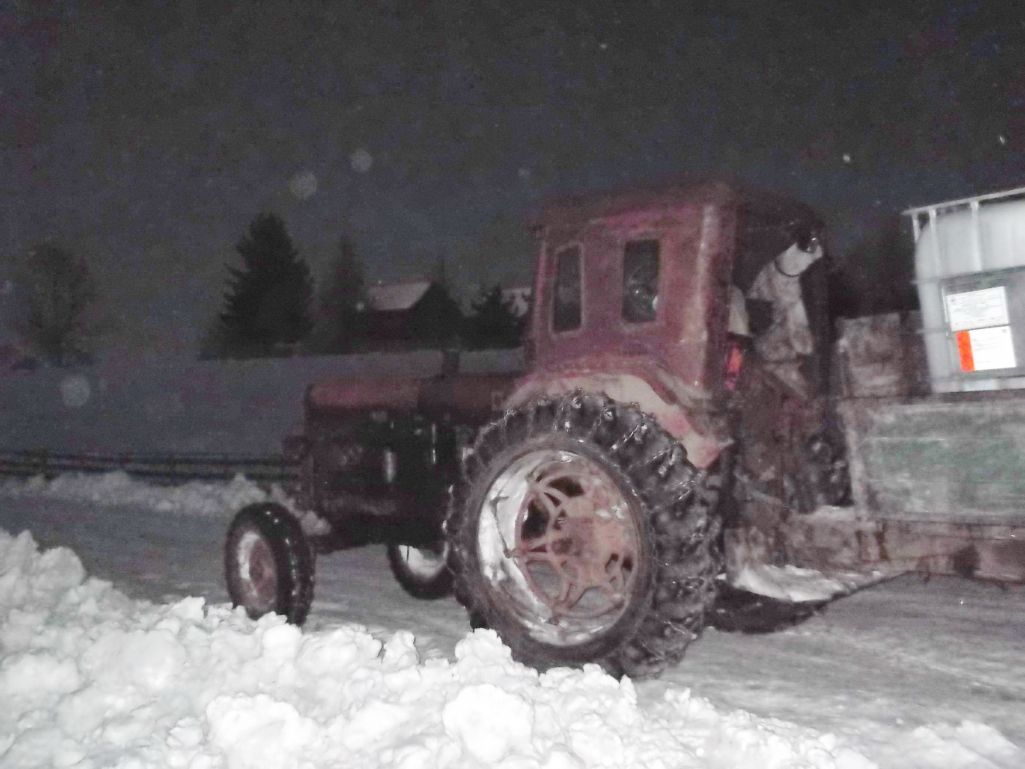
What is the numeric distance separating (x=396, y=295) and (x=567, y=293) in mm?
58498

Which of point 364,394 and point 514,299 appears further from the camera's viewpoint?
point 514,299

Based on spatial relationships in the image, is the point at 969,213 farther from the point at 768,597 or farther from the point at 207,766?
the point at 207,766

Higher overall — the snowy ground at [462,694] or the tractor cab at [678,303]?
the tractor cab at [678,303]

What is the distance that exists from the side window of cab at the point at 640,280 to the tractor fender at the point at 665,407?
36 centimetres

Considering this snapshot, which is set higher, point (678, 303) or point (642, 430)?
point (678, 303)

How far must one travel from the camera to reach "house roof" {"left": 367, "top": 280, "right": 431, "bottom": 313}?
60.4 meters

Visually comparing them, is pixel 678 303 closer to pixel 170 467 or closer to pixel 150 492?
pixel 150 492

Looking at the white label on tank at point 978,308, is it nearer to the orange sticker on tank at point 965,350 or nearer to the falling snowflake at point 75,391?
the orange sticker on tank at point 965,350

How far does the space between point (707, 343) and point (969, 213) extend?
1.29 metres

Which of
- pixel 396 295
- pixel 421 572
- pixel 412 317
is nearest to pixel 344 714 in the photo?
pixel 421 572

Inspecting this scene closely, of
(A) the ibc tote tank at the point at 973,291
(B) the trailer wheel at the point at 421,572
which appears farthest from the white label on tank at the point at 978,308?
(B) the trailer wheel at the point at 421,572

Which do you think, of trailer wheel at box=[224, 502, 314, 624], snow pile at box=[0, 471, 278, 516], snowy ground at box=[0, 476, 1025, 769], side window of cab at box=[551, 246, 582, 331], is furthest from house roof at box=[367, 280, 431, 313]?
side window of cab at box=[551, 246, 582, 331]

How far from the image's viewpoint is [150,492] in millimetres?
17578

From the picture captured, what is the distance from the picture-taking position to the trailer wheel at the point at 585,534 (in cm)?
435
